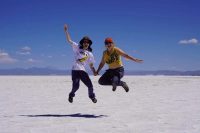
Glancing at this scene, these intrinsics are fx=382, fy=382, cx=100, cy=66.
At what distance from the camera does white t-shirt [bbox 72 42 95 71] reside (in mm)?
9414

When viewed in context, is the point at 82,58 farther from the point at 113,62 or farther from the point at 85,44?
the point at 113,62

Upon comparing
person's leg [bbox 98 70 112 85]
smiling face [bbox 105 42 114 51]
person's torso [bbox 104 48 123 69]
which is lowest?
person's leg [bbox 98 70 112 85]

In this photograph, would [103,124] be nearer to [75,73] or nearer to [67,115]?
[67,115]

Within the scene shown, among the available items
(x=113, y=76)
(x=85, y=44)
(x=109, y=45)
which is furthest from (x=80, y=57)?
Result: (x=113, y=76)

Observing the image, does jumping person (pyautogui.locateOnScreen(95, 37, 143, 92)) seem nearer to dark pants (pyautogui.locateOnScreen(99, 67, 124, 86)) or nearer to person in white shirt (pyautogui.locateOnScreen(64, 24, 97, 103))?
dark pants (pyautogui.locateOnScreen(99, 67, 124, 86))

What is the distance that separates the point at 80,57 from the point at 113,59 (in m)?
0.88

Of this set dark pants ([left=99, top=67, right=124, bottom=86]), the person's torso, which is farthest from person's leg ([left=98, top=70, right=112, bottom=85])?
the person's torso

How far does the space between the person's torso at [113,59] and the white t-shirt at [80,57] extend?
0.39 meters

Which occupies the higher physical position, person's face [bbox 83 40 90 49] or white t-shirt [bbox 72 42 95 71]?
person's face [bbox 83 40 90 49]

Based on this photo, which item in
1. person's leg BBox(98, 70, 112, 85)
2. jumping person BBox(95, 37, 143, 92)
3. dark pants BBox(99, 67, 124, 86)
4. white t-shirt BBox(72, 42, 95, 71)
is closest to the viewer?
white t-shirt BBox(72, 42, 95, 71)

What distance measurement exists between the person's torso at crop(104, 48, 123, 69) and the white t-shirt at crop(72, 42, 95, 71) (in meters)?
0.39

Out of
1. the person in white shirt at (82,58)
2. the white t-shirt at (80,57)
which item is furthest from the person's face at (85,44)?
the white t-shirt at (80,57)

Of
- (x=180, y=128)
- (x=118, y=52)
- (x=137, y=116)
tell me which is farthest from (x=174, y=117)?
(x=118, y=52)

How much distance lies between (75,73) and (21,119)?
6.28ft
